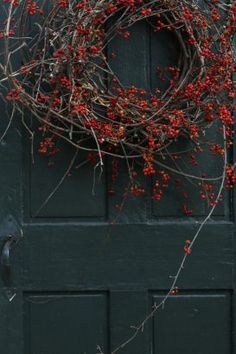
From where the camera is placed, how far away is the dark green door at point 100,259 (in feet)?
12.4

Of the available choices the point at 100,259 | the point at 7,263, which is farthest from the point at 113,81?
the point at 7,263

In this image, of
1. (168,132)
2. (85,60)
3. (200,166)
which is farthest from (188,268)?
(85,60)

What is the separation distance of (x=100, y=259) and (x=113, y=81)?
2.44ft

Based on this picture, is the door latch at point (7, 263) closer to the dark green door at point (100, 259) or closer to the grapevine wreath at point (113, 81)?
the dark green door at point (100, 259)

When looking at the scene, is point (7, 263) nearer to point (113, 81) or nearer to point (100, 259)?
point (100, 259)

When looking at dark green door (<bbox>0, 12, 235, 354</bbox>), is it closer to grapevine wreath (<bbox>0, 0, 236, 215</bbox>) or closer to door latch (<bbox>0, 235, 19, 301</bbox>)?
door latch (<bbox>0, 235, 19, 301</bbox>)

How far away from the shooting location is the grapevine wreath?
11.2 feet

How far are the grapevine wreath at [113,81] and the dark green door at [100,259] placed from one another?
0.11 m

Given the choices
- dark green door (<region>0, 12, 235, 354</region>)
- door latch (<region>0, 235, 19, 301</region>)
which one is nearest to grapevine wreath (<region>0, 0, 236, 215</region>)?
dark green door (<region>0, 12, 235, 354</region>)

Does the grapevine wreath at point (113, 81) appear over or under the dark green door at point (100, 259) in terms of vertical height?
over

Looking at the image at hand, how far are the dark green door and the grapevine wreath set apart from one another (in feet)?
0.35

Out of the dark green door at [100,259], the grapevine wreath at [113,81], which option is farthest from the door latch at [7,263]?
the grapevine wreath at [113,81]

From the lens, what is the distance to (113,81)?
3648 millimetres

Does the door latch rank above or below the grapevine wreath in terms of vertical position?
below
